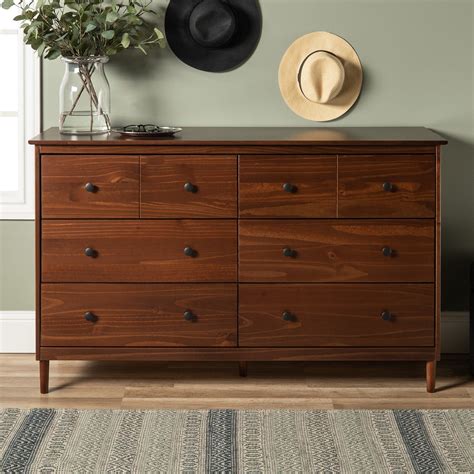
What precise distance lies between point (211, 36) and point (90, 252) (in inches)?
39.3

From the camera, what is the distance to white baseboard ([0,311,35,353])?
3844mm

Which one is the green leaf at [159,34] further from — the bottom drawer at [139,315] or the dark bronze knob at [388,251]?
the dark bronze knob at [388,251]

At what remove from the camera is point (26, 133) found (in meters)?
3.78

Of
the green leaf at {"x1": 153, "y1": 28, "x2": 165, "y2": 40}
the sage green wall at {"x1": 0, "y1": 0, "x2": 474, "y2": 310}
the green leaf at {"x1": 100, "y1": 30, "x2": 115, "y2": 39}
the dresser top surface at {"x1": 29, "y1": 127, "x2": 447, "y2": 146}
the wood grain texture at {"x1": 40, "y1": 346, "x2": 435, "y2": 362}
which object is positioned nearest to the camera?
the dresser top surface at {"x1": 29, "y1": 127, "x2": 447, "y2": 146}

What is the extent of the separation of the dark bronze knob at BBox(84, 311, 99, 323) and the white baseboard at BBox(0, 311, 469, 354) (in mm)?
645

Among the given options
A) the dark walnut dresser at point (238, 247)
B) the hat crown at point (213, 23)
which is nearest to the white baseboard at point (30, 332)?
the dark walnut dresser at point (238, 247)

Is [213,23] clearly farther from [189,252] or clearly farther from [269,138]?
[189,252]

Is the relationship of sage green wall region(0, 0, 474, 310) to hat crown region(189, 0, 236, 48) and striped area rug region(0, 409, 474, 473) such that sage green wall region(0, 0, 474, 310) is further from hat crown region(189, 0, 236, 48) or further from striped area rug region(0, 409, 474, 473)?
striped area rug region(0, 409, 474, 473)

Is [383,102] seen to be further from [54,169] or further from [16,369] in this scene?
[16,369]

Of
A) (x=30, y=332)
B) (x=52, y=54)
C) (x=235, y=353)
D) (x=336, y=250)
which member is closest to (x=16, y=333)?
(x=30, y=332)

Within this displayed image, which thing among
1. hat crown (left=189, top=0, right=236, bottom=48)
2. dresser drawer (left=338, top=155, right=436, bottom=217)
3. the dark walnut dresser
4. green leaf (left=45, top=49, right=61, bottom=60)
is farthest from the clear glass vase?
dresser drawer (left=338, top=155, right=436, bottom=217)

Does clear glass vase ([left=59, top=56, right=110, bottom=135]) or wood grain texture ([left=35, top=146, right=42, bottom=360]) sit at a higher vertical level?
clear glass vase ([left=59, top=56, right=110, bottom=135])

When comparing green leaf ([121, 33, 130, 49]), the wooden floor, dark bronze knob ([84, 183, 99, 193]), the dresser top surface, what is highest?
green leaf ([121, 33, 130, 49])

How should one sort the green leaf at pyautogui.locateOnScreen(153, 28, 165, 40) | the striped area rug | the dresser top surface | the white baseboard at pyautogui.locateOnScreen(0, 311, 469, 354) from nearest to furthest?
the striped area rug → the dresser top surface → the green leaf at pyautogui.locateOnScreen(153, 28, 165, 40) → the white baseboard at pyautogui.locateOnScreen(0, 311, 469, 354)
